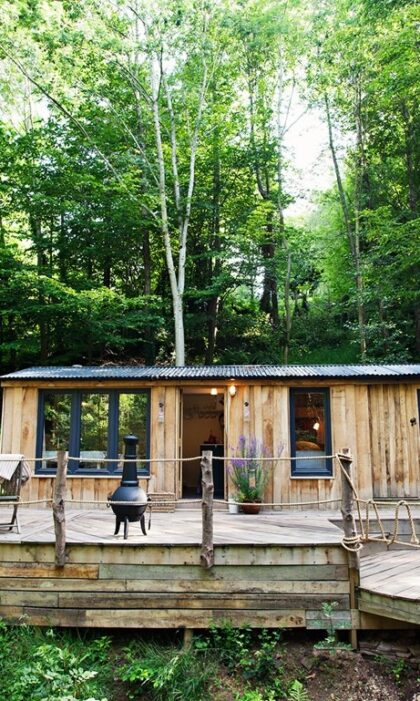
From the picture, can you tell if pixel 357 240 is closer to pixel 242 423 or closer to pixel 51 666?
pixel 242 423

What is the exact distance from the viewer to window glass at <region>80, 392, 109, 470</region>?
7.96 metres

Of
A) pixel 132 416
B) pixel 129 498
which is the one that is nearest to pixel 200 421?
pixel 132 416

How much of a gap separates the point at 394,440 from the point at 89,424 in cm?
504

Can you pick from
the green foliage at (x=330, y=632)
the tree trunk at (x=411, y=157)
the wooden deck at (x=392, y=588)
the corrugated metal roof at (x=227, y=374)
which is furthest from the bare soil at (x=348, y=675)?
the tree trunk at (x=411, y=157)

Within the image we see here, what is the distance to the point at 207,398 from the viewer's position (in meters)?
11.7

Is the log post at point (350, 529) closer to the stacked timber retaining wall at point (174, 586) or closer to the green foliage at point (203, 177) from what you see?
the stacked timber retaining wall at point (174, 586)

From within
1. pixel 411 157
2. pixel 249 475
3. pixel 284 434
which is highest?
pixel 411 157

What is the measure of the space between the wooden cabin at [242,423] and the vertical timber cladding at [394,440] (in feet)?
0.05

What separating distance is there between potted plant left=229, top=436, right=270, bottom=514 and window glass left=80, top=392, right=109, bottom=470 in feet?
7.25

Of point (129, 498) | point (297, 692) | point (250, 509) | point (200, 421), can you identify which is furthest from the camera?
point (200, 421)

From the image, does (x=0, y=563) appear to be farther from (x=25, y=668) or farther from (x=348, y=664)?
(x=348, y=664)

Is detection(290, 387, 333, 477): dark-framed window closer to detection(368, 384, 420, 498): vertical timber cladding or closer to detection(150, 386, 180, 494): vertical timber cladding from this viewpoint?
detection(368, 384, 420, 498): vertical timber cladding

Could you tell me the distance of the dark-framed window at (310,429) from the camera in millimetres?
7734

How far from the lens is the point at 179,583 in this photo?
14.9ft
